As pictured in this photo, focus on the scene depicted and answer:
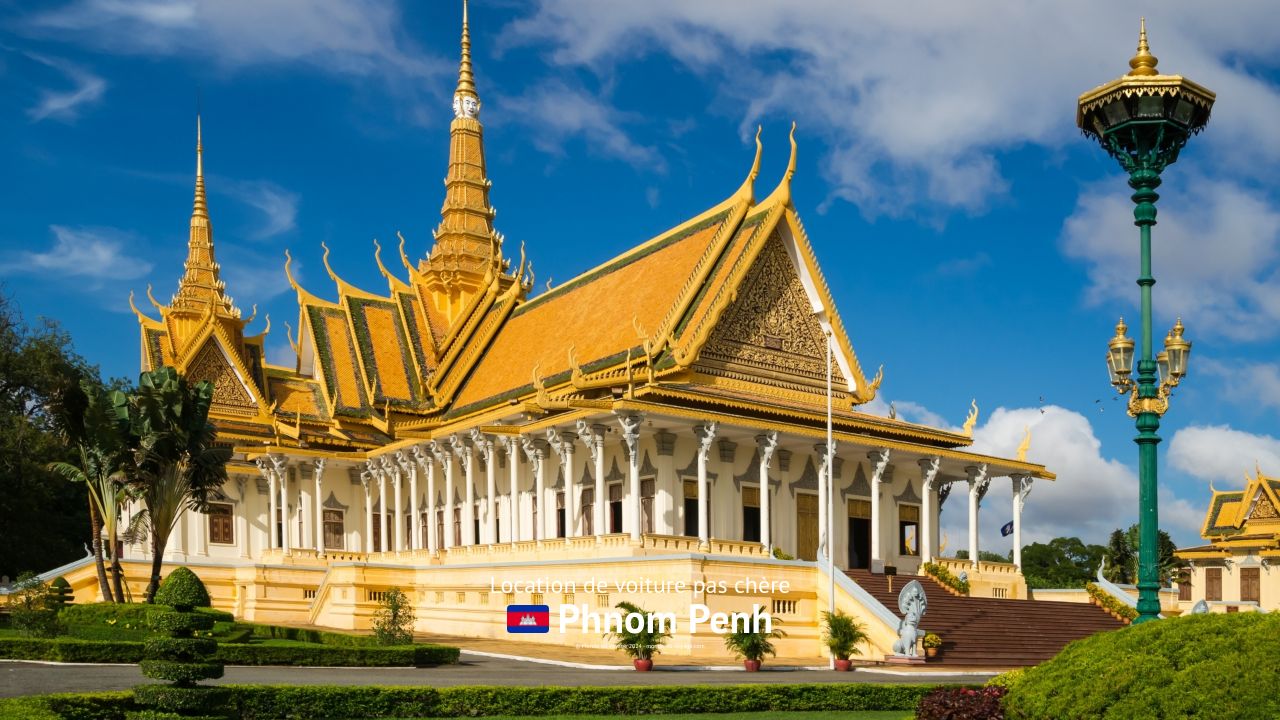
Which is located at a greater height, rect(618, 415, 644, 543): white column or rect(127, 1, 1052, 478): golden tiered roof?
rect(127, 1, 1052, 478): golden tiered roof

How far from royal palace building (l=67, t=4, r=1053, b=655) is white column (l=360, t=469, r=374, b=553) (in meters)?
0.15

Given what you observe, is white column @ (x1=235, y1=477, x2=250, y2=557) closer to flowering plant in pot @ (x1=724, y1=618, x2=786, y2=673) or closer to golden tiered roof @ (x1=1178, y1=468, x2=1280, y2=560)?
flowering plant in pot @ (x1=724, y1=618, x2=786, y2=673)

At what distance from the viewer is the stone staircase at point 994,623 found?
84.0 ft

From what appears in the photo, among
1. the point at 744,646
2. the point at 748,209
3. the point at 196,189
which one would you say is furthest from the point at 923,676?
the point at 196,189

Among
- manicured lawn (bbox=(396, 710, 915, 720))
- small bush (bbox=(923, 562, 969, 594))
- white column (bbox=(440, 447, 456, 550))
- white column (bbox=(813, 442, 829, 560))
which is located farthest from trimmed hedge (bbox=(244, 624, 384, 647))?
small bush (bbox=(923, 562, 969, 594))

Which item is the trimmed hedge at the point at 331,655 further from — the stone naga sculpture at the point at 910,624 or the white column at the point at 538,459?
the white column at the point at 538,459

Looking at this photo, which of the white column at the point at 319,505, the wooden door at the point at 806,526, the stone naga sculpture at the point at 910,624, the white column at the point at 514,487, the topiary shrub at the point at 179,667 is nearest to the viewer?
the topiary shrub at the point at 179,667

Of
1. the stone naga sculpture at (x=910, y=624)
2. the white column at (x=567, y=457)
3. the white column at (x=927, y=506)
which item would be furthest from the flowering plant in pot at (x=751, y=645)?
the white column at (x=927, y=506)

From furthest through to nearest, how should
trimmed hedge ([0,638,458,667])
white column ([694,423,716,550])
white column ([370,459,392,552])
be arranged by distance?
white column ([370,459,392,552]) < white column ([694,423,716,550]) < trimmed hedge ([0,638,458,667])

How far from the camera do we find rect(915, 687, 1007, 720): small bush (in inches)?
443

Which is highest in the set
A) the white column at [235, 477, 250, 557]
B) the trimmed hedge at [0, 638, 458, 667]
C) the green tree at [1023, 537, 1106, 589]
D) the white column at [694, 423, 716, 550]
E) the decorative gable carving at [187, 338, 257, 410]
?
the decorative gable carving at [187, 338, 257, 410]

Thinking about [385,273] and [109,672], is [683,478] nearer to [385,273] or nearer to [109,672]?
[109,672]

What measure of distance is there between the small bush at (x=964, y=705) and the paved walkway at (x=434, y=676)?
7.47m

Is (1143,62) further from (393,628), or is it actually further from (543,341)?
(543,341)
